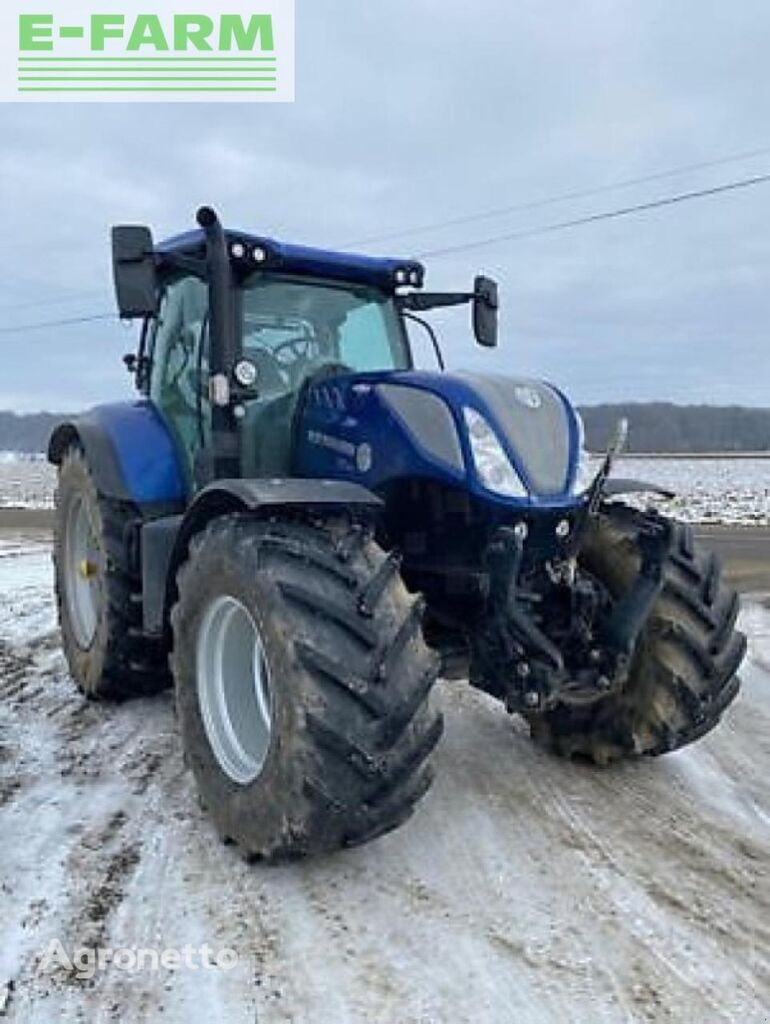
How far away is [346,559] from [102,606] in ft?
7.41

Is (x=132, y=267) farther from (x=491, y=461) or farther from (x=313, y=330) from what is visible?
(x=491, y=461)

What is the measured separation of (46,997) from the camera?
2.87 m

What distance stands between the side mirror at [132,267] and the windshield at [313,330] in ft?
1.65

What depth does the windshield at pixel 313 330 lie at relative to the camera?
191 inches

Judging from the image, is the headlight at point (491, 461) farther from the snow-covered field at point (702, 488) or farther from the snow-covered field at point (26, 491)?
the snow-covered field at point (26, 491)

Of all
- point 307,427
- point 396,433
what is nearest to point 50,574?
point 307,427

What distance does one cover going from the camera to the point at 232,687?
420 centimetres

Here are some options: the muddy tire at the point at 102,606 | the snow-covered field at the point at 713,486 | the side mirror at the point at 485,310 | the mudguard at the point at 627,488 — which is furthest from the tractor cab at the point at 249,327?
the snow-covered field at the point at 713,486

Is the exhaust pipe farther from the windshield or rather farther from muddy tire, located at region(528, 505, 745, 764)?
muddy tire, located at region(528, 505, 745, 764)

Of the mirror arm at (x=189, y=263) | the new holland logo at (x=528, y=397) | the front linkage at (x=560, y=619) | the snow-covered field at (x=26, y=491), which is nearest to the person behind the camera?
the front linkage at (x=560, y=619)

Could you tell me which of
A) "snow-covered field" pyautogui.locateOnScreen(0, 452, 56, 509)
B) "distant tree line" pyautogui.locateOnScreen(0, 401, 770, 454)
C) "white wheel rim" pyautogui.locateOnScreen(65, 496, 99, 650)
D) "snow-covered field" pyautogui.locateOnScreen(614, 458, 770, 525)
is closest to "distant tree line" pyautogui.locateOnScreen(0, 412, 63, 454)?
"distant tree line" pyautogui.locateOnScreen(0, 401, 770, 454)

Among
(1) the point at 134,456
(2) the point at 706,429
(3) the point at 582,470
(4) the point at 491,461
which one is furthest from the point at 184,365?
(2) the point at 706,429

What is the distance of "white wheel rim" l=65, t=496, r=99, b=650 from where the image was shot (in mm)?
5895

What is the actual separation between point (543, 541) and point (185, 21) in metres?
7.59
